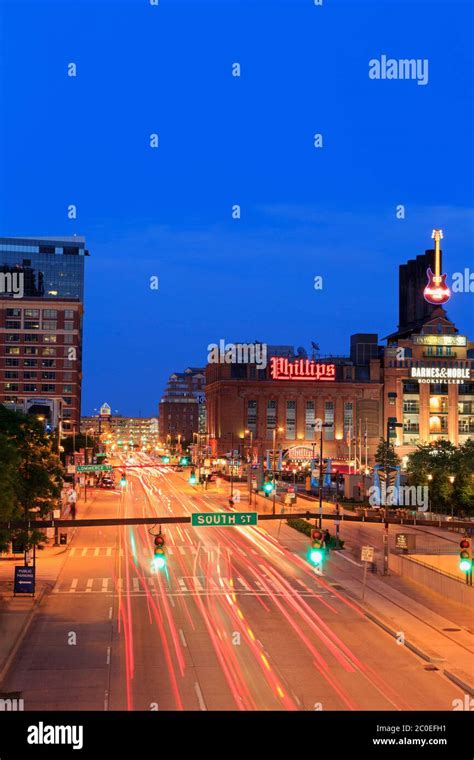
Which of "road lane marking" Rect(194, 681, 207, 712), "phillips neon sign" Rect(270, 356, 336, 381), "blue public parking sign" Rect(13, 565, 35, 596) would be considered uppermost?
"phillips neon sign" Rect(270, 356, 336, 381)

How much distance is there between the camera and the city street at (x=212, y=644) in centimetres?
2509

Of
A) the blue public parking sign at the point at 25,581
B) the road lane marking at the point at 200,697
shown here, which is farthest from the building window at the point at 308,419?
the road lane marking at the point at 200,697

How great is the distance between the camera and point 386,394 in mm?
164250

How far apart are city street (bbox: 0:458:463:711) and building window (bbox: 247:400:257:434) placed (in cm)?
11711

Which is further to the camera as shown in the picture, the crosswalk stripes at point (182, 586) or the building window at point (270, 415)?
the building window at point (270, 415)

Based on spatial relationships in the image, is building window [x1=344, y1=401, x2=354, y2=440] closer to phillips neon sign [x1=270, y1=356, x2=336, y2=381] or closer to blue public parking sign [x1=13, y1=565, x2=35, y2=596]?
phillips neon sign [x1=270, y1=356, x2=336, y2=381]

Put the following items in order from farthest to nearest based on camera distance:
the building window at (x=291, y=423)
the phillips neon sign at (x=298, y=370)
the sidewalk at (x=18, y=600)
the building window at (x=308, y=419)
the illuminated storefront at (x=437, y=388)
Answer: the building window at (x=291, y=423)
the building window at (x=308, y=419)
the phillips neon sign at (x=298, y=370)
the illuminated storefront at (x=437, y=388)
the sidewalk at (x=18, y=600)

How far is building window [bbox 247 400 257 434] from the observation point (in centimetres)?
17375

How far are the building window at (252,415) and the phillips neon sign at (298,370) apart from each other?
653 cm

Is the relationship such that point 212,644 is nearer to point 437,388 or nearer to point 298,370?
point 437,388

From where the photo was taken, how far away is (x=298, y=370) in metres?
171

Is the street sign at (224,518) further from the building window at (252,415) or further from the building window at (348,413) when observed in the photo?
the building window at (252,415)

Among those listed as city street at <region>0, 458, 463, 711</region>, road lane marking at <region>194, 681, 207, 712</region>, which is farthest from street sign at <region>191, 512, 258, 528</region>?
road lane marking at <region>194, 681, 207, 712</region>
